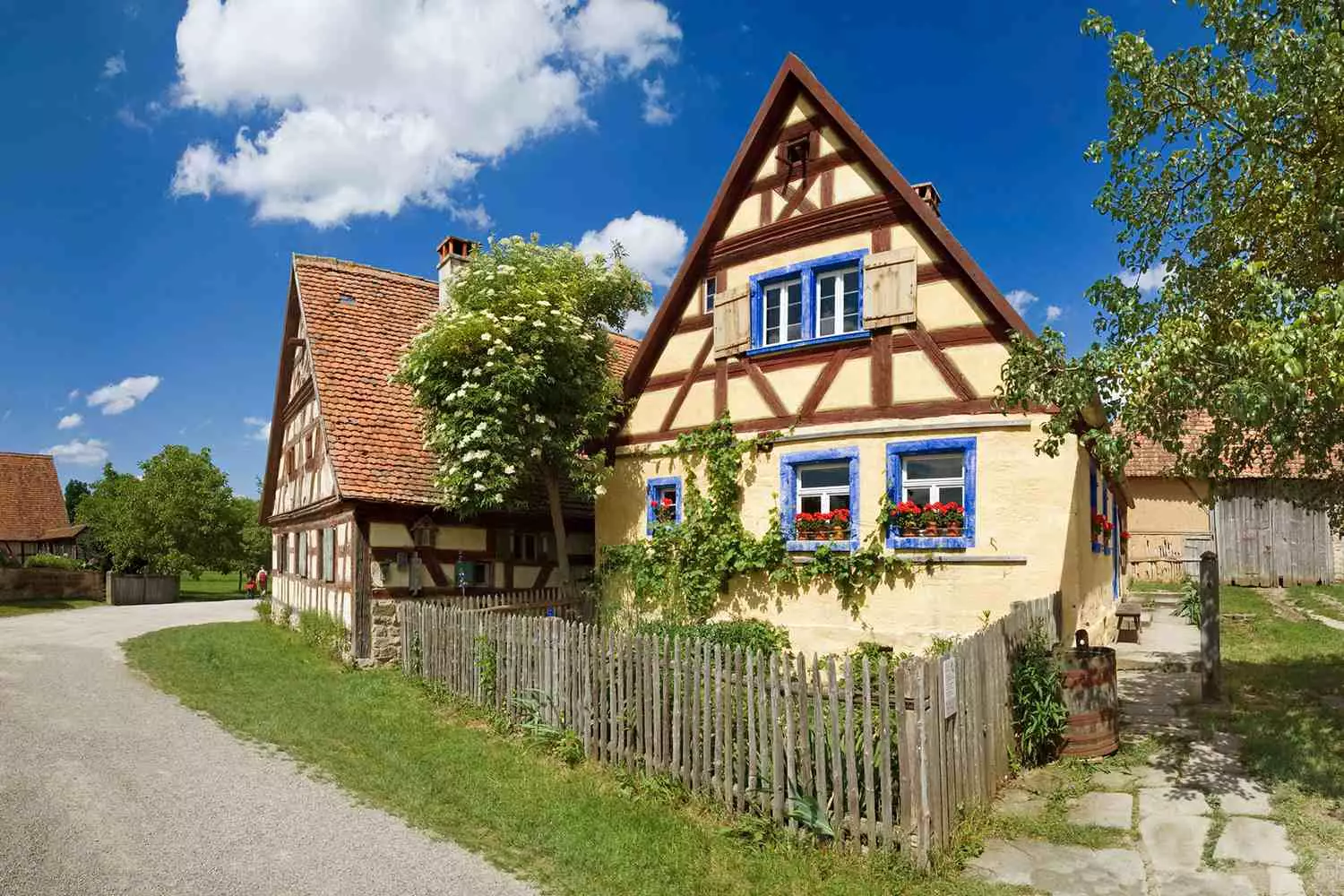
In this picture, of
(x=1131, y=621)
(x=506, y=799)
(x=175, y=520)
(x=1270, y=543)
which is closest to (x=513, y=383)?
(x=506, y=799)

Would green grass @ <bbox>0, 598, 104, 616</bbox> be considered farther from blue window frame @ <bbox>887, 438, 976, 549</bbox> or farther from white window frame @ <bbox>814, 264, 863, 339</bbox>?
blue window frame @ <bbox>887, 438, 976, 549</bbox>

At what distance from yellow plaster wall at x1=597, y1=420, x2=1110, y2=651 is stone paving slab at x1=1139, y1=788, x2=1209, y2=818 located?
3540 millimetres

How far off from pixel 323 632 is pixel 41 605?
22292mm

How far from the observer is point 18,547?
4406 centimetres

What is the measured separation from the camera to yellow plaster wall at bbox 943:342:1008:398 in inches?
455

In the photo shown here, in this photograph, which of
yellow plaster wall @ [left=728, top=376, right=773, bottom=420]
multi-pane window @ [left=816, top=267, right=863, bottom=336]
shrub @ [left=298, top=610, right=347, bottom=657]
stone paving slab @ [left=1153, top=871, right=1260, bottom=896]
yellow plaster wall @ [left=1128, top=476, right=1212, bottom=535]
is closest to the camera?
stone paving slab @ [left=1153, top=871, right=1260, bottom=896]

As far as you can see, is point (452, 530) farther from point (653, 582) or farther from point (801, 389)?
point (801, 389)

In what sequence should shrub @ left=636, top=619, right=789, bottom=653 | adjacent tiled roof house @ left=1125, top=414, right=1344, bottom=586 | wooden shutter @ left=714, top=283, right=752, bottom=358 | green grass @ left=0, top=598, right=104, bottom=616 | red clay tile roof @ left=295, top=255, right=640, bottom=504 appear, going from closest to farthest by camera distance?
shrub @ left=636, top=619, right=789, bottom=653
wooden shutter @ left=714, top=283, right=752, bottom=358
red clay tile roof @ left=295, top=255, right=640, bottom=504
adjacent tiled roof house @ left=1125, top=414, right=1344, bottom=586
green grass @ left=0, top=598, right=104, bottom=616

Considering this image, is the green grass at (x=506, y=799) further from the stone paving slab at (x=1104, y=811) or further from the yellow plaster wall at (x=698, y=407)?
the yellow plaster wall at (x=698, y=407)

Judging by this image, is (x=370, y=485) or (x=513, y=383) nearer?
(x=513, y=383)

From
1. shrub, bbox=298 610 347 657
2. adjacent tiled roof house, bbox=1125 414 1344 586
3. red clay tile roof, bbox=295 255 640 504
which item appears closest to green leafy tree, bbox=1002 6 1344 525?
red clay tile roof, bbox=295 255 640 504

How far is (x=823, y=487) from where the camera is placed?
13.1 metres

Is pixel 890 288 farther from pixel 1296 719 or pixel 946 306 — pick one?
pixel 1296 719

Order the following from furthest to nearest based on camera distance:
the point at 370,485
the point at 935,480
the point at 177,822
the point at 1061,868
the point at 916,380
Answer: the point at 370,485, the point at 916,380, the point at 935,480, the point at 177,822, the point at 1061,868
